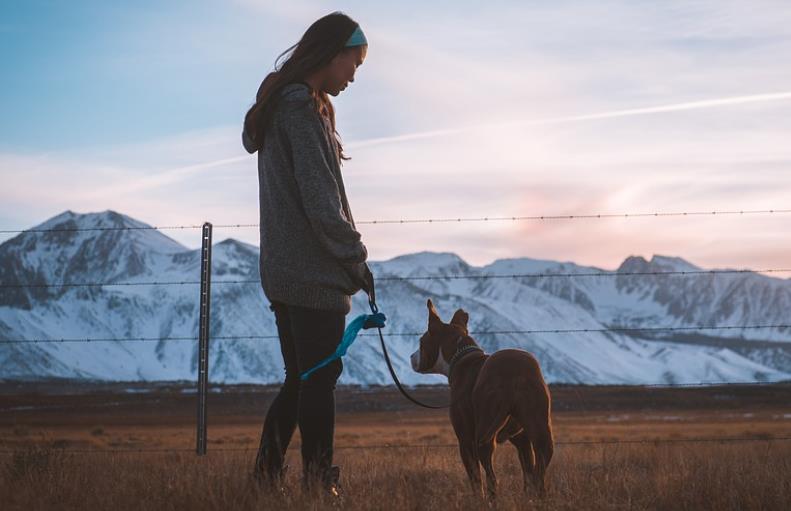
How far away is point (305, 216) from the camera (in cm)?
517

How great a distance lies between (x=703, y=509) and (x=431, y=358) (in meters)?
2.95

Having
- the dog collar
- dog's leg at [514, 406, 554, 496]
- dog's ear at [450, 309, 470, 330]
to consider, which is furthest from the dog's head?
dog's leg at [514, 406, 554, 496]

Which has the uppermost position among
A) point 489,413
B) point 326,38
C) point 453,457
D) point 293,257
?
point 326,38

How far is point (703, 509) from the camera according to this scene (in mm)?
5641

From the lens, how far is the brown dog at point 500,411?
251 inches

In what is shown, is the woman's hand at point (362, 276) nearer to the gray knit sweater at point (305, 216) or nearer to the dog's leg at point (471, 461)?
the gray knit sweater at point (305, 216)

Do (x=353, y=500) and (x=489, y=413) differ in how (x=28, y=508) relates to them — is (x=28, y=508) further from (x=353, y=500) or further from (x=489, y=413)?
(x=489, y=413)

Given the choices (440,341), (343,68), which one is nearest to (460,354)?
(440,341)

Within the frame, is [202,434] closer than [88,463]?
No

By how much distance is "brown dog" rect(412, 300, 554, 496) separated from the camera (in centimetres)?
639

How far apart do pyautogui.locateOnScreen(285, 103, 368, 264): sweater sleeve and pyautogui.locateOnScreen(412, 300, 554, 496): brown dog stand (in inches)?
72.0

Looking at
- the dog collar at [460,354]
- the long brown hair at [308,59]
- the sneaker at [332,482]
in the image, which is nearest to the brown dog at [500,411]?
the dog collar at [460,354]

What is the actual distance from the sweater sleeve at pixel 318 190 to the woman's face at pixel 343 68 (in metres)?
0.25

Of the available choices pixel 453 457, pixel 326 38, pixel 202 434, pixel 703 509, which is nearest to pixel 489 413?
pixel 703 509
